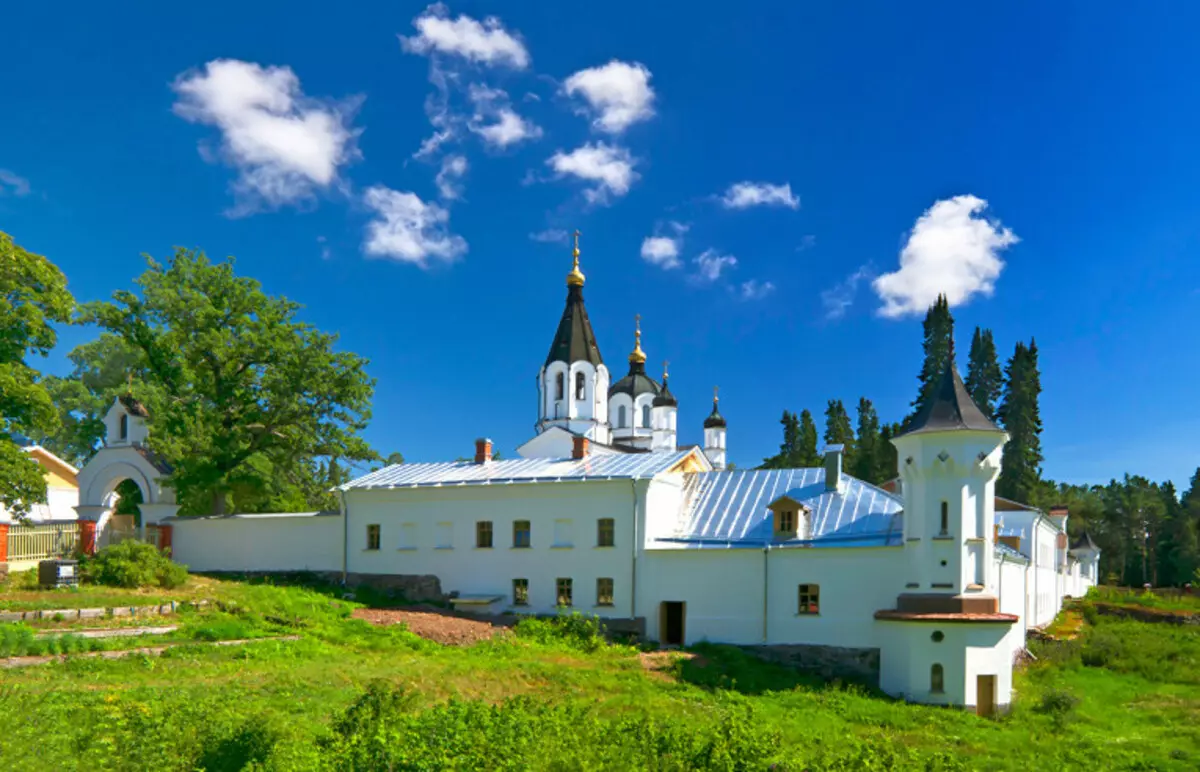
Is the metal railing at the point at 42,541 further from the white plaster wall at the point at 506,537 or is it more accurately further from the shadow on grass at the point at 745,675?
the shadow on grass at the point at 745,675

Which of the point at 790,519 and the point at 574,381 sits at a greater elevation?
the point at 574,381

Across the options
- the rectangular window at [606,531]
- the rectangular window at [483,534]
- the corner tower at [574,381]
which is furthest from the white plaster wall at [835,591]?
the corner tower at [574,381]

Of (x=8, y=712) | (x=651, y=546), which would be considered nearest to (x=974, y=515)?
(x=651, y=546)

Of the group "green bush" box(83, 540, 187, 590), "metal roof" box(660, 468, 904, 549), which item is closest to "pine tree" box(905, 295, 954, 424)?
"metal roof" box(660, 468, 904, 549)

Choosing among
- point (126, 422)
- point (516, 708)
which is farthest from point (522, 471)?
point (516, 708)

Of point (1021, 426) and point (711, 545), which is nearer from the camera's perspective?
point (711, 545)

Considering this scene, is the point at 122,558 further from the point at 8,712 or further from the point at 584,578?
the point at 8,712

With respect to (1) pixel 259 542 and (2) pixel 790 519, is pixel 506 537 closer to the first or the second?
(2) pixel 790 519

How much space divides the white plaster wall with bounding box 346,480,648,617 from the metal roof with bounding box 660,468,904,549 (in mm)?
2074

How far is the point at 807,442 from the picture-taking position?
78438mm

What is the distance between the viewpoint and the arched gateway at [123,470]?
113 ft

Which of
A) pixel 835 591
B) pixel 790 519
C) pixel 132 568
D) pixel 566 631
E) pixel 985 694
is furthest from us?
pixel 790 519

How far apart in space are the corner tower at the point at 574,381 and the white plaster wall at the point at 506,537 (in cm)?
1959

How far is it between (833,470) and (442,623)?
1218 centimetres
